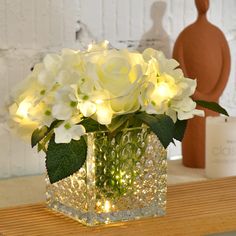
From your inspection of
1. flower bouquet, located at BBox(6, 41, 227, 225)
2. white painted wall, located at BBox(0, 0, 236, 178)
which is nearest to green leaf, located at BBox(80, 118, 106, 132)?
flower bouquet, located at BBox(6, 41, 227, 225)

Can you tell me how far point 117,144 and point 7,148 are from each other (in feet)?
1.27

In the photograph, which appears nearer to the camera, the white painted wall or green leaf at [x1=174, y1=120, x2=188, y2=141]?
green leaf at [x1=174, y1=120, x2=188, y2=141]

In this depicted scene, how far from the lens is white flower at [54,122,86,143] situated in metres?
0.90

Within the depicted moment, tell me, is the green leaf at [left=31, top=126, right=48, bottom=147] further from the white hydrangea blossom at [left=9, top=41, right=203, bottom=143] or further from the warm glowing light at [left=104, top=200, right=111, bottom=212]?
the warm glowing light at [left=104, top=200, right=111, bottom=212]

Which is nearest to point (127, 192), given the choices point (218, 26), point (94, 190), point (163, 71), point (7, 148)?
point (94, 190)

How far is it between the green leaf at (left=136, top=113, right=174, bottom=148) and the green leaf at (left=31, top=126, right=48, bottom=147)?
0.12 m

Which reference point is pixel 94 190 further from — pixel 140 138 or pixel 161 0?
pixel 161 0

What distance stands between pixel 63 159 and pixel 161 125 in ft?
0.41

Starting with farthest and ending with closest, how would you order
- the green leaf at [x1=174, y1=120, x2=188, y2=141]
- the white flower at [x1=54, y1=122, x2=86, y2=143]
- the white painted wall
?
the white painted wall < the green leaf at [x1=174, y1=120, x2=188, y2=141] < the white flower at [x1=54, y1=122, x2=86, y2=143]

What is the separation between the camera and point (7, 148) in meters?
1.29

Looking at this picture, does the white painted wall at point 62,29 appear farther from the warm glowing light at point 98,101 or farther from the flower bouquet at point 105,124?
the warm glowing light at point 98,101

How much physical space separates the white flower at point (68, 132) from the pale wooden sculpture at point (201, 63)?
44cm

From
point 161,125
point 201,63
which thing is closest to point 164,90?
point 161,125

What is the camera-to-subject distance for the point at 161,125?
0.93 m
